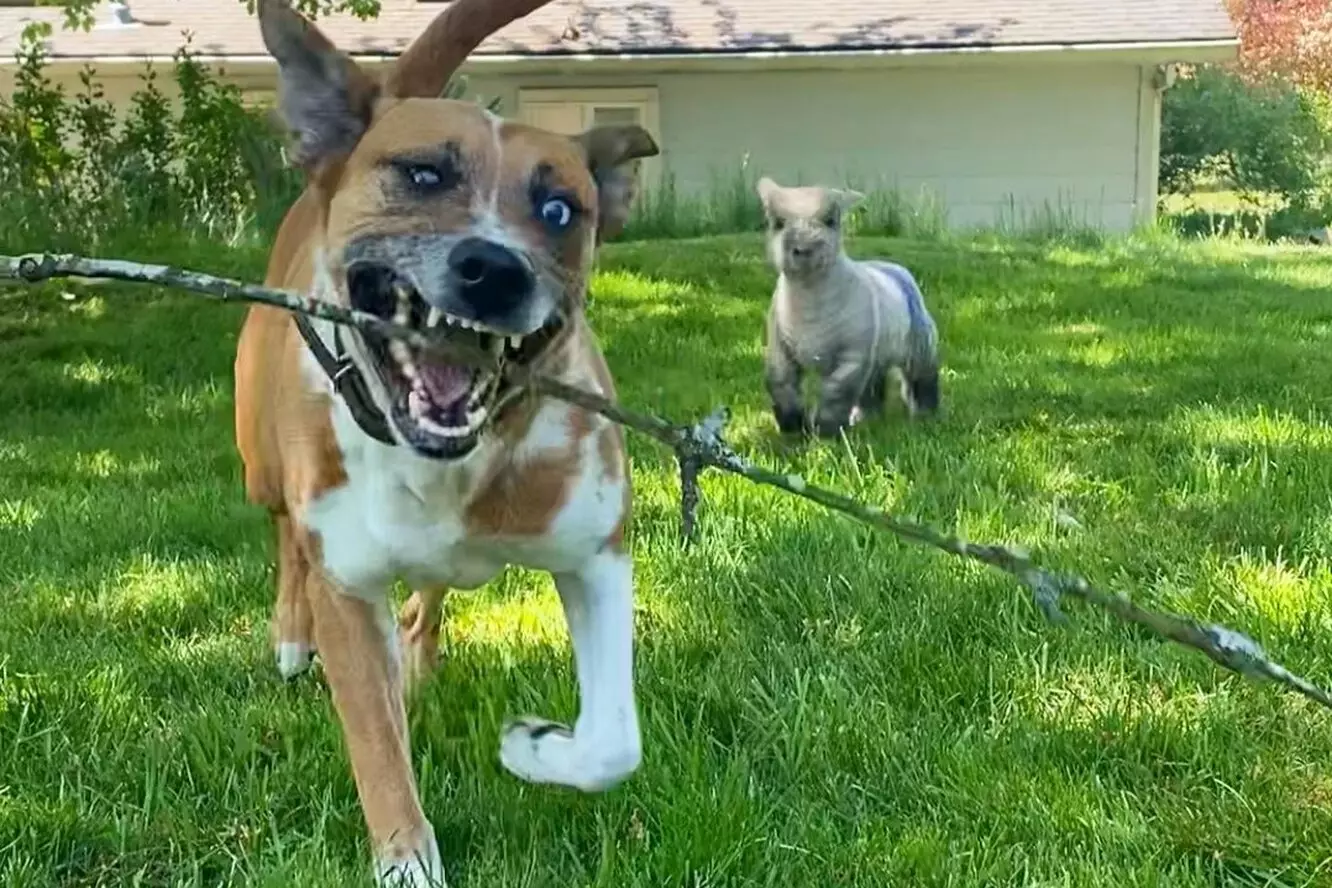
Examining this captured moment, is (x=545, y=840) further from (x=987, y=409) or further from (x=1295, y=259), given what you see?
(x=1295, y=259)

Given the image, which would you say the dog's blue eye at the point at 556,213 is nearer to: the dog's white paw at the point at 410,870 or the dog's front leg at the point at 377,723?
the dog's front leg at the point at 377,723

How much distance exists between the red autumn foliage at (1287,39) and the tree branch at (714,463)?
83.0 ft

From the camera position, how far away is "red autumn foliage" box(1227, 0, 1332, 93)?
25.5m

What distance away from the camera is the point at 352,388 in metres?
2.62

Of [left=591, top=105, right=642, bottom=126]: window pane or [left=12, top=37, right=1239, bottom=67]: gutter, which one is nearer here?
[left=12, top=37, right=1239, bottom=67]: gutter

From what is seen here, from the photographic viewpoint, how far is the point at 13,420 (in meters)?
6.98

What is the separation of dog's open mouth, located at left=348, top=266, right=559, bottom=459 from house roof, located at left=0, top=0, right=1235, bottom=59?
15434 millimetres

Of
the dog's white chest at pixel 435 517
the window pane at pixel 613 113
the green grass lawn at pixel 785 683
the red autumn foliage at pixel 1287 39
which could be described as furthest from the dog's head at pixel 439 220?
the red autumn foliage at pixel 1287 39

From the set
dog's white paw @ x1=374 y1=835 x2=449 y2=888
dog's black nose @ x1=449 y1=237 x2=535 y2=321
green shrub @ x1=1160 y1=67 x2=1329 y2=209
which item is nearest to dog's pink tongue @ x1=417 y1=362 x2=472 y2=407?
dog's black nose @ x1=449 y1=237 x2=535 y2=321

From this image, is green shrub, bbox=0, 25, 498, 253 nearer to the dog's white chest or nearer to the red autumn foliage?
the dog's white chest

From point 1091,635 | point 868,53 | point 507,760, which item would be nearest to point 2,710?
point 507,760

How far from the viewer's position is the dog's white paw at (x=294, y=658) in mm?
3580

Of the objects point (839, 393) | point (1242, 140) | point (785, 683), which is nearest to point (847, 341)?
point (839, 393)

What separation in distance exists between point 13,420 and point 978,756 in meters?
5.34
